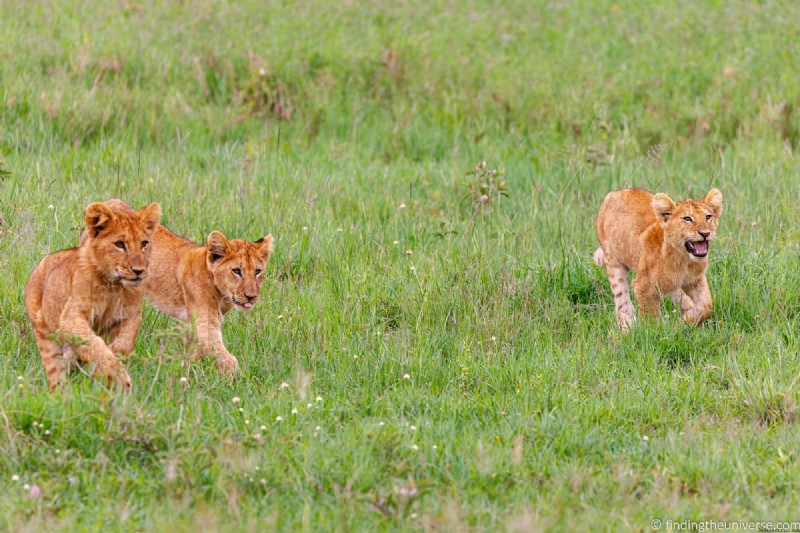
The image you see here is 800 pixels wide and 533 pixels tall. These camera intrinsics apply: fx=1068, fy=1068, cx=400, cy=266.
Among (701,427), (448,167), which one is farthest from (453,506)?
(448,167)

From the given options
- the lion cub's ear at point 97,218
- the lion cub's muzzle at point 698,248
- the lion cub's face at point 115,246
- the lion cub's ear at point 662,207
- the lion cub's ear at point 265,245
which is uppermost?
the lion cub's ear at point 97,218

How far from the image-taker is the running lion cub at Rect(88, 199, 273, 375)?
7.06 metres

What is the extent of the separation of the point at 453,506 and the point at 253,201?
17.3 ft

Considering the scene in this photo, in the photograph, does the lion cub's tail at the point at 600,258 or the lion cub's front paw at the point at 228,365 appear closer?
the lion cub's front paw at the point at 228,365

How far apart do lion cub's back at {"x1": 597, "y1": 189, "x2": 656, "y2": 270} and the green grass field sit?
1.00ft

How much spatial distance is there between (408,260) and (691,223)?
2.32 m

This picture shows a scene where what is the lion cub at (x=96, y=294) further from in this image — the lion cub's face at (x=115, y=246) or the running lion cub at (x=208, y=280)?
the running lion cub at (x=208, y=280)

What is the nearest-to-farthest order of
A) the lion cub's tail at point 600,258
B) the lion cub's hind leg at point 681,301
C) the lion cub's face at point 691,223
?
the lion cub's face at point 691,223 → the lion cub's hind leg at point 681,301 → the lion cub's tail at point 600,258

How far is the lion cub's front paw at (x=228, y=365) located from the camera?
6.73m

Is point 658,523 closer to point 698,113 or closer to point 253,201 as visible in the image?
point 253,201

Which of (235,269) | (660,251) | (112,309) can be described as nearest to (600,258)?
(660,251)

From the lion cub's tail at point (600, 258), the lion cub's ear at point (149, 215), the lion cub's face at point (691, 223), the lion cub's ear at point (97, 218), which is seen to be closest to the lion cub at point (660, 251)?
the lion cub's face at point (691, 223)

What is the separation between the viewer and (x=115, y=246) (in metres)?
6.25

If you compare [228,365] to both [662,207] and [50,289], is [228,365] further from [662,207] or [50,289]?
[662,207]
